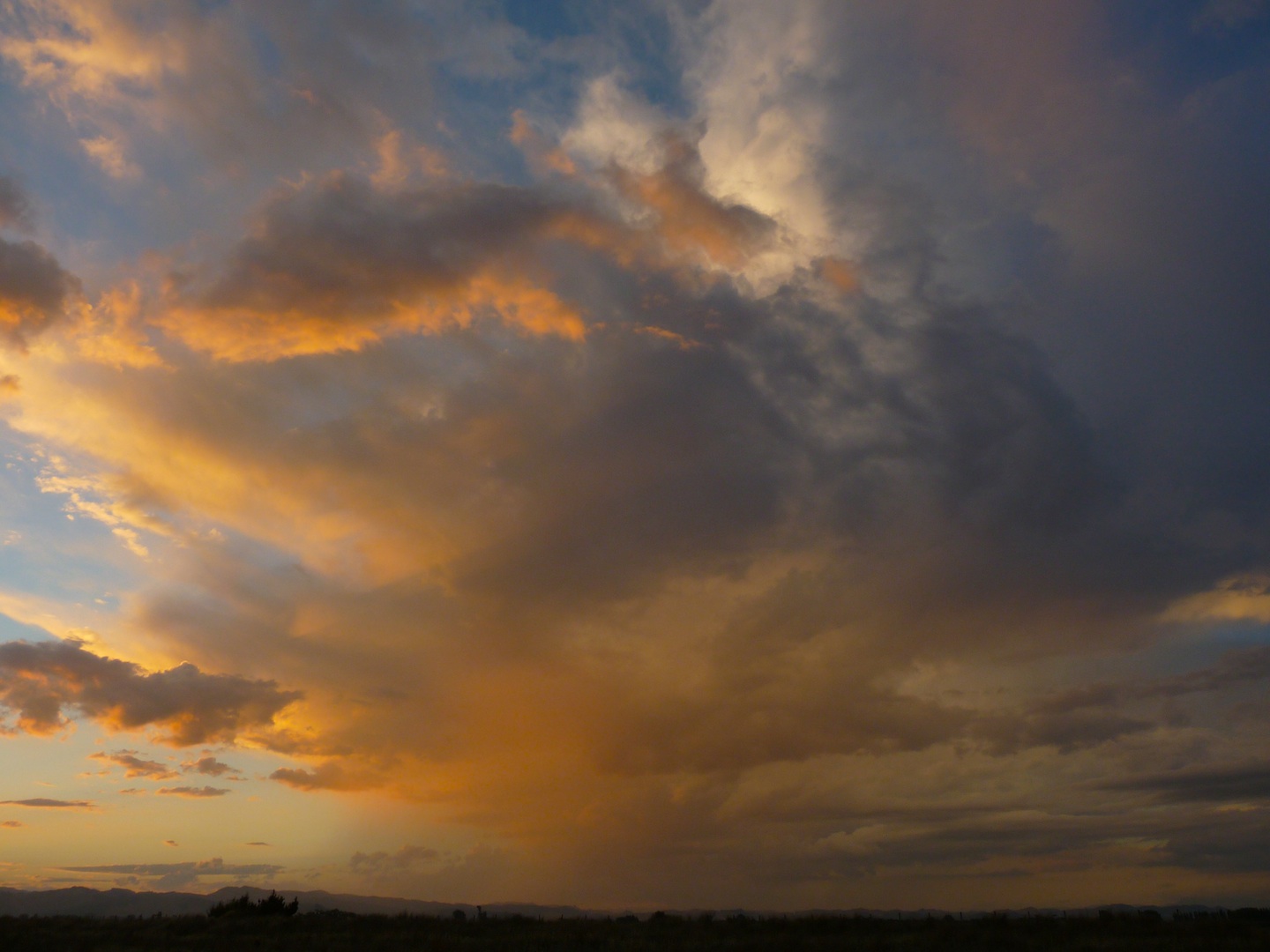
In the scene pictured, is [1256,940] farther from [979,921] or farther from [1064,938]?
[979,921]

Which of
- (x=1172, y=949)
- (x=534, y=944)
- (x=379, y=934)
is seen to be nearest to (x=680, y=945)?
(x=534, y=944)

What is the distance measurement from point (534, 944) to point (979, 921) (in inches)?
980

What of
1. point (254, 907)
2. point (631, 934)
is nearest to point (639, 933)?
point (631, 934)

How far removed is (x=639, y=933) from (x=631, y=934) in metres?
0.82

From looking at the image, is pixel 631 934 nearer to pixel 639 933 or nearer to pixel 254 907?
pixel 639 933

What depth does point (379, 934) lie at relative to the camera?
4506 cm

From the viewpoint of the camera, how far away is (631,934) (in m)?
43.3

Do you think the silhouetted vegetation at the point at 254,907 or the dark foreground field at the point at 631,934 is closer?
the dark foreground field at the point at 631,934

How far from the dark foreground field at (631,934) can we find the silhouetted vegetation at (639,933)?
8 cm

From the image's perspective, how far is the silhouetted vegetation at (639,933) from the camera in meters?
37.7

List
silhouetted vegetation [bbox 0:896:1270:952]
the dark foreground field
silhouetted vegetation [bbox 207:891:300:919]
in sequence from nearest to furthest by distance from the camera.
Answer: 1. silhouetted vegetation [bbox 0:896:1270:952]
2. the dark foreground field
3. silhouetted vegetation [bbox 207:891:300:919]

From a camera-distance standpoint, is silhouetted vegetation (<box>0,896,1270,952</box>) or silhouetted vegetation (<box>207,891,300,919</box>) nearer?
silhouetted vegetation (<box>0,896,1270,952</box>)

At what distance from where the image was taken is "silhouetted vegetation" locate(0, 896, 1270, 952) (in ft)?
124

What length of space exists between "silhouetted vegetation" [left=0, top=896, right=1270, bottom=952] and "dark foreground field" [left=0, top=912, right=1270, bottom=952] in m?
0.08
